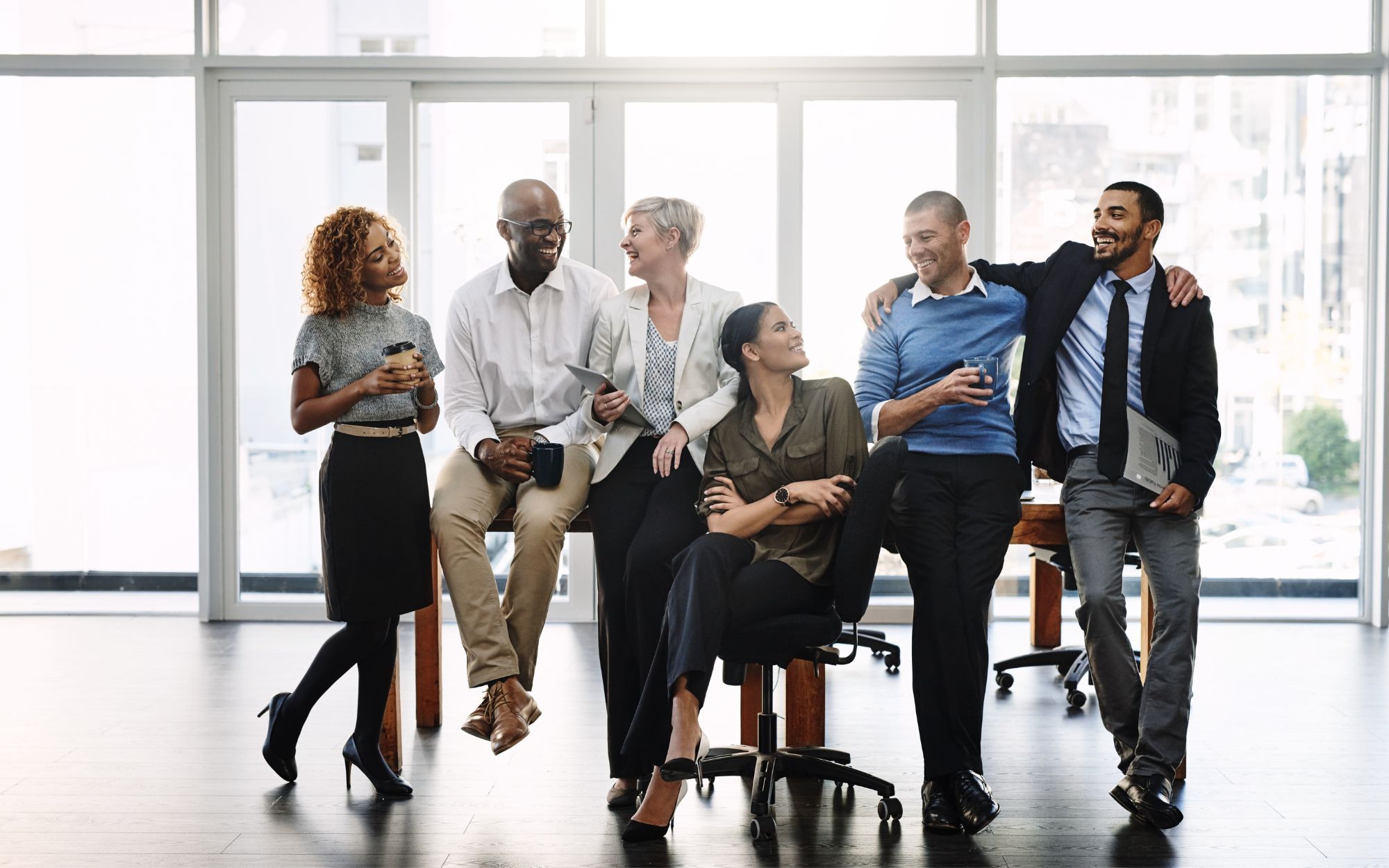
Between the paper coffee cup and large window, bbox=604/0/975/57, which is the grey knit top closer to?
the paper coffee cup

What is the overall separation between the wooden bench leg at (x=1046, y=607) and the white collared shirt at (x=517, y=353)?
7.84ft

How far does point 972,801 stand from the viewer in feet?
10.0

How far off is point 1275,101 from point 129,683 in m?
5.57

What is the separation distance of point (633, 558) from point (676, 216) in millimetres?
1020

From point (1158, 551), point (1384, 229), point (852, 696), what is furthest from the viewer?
point (1384, 229)

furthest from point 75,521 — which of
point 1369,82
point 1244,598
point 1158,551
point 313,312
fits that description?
point 1369,82

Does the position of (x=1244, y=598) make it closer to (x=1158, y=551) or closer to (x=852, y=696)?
(x=852, y=696)

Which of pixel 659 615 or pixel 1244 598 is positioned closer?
pixel 659 615

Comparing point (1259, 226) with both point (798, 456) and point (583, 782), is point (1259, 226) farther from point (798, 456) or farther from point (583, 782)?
point (583, 782)

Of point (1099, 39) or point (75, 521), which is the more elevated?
point (1099, 39)

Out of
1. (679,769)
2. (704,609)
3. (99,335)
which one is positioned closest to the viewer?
(679,769)

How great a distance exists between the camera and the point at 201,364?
18.7 feet

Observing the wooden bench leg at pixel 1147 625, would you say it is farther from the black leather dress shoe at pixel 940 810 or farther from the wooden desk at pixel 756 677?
the black leather dress shoe at pixel 940 810

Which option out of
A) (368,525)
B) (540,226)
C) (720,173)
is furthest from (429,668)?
(720,173)
